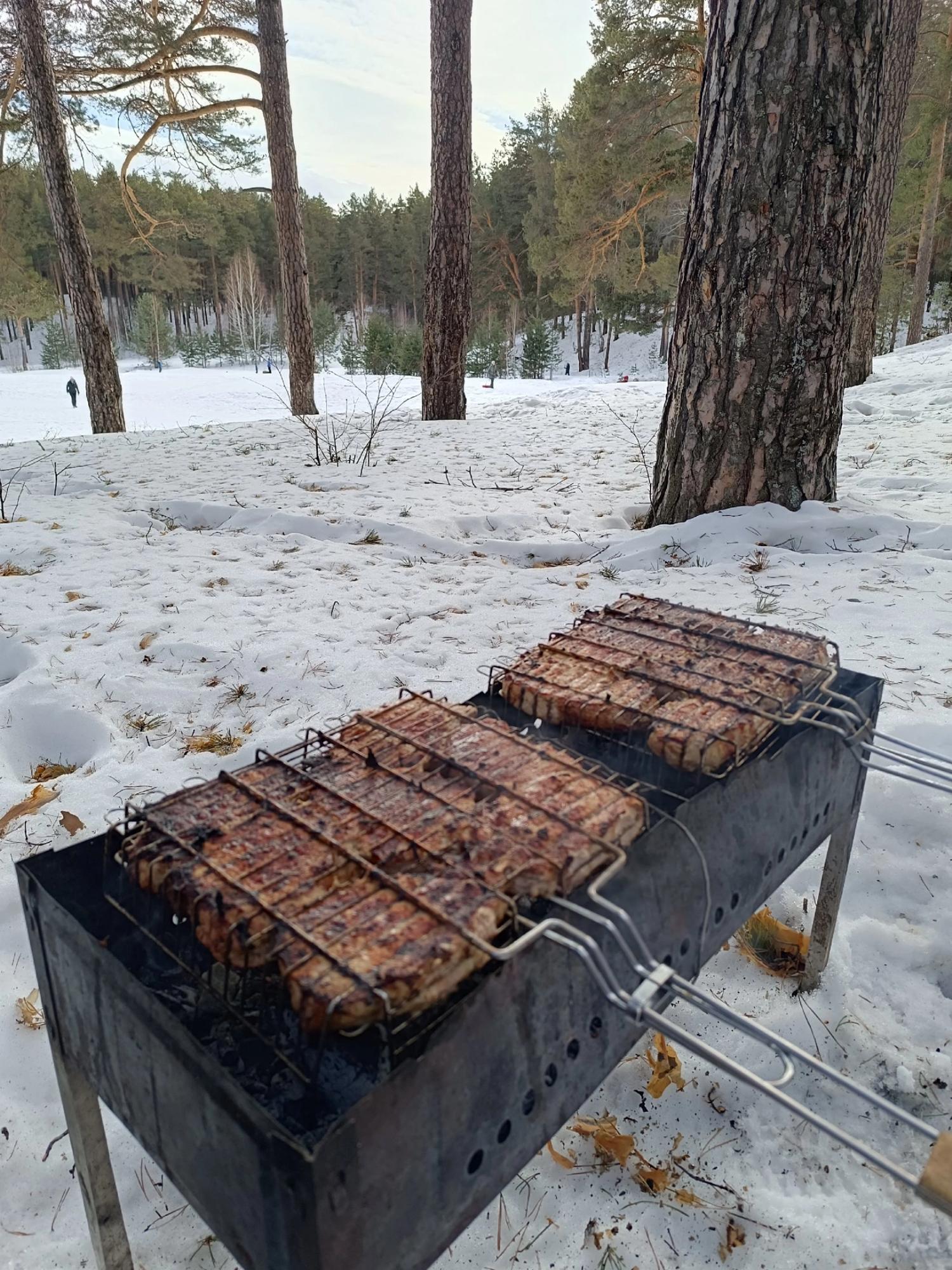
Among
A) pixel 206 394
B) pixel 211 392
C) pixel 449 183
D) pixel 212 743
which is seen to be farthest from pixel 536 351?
pixel 212 743

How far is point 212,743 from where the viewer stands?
2.72 meters

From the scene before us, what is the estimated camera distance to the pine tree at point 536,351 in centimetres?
3334

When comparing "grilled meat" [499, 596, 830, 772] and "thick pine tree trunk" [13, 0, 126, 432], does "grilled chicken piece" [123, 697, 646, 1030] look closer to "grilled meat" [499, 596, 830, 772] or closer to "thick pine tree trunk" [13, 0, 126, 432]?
"grilled meat" [499, 596, 830, 772]

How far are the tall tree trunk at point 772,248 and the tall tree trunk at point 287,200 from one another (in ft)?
23.4

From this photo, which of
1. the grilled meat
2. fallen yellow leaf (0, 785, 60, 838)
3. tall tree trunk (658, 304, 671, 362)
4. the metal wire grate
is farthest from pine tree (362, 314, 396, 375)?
the metal wire grate

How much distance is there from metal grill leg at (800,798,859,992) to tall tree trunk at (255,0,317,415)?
963cm

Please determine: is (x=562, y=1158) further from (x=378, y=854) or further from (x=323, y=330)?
(x=323, y=330)

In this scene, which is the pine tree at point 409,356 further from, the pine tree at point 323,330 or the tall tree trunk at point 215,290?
the tall tree trunk at point 215,290

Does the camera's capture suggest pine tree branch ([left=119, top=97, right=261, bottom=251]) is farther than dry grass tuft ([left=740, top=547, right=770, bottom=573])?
Yes

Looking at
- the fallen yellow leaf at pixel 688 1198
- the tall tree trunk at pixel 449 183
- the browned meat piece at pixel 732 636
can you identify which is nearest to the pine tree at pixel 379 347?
the tall tree trunk at pixel 449 183

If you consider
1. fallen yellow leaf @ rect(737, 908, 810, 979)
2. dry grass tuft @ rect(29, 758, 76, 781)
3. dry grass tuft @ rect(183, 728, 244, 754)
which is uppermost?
dry grass tuft @ rect(183, 728, 244, 754)

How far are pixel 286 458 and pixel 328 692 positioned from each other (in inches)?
179

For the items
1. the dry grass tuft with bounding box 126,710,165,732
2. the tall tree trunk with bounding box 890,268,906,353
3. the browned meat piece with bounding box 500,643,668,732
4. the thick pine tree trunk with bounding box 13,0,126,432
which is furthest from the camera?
the tall tree trunk with bounding box 890,268,906,353

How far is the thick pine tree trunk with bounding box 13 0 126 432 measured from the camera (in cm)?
848
